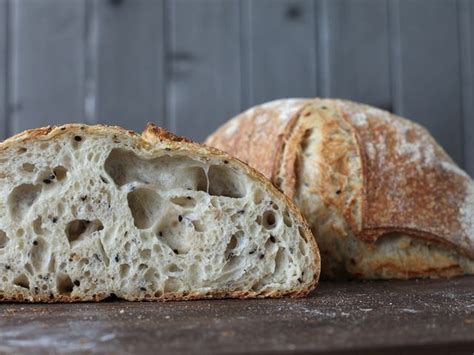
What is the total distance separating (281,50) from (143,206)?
5.08ft

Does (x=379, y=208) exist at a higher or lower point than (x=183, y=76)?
lower

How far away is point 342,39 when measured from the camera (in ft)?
10.0

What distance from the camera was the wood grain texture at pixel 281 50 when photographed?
3.00 meters

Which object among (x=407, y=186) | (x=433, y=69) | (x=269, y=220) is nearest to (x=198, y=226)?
(x=269, y=220)

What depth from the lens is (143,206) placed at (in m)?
1.68

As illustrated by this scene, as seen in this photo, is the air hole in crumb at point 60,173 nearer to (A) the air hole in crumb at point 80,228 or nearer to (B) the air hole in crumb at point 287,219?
(A) the air hole in crumb at point 80,228

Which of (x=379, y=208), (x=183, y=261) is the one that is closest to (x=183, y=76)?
(x=379, y=208)

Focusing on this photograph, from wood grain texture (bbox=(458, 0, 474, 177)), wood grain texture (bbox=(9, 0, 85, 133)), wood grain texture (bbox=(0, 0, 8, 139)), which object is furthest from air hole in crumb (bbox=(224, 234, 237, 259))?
wood grain texture (bbox=(458, 0, 474, 177))

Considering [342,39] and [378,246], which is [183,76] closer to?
[342,39]

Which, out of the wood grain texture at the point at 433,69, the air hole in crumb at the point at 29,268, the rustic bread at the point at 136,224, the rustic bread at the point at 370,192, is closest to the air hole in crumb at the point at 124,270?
the rustic bread at the point at 136,224

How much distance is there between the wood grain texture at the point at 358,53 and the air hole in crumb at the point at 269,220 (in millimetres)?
1458

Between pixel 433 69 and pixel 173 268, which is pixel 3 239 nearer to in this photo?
pixel 173 268

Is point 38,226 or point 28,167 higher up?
point 28,167

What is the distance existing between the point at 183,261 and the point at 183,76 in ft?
4.85
